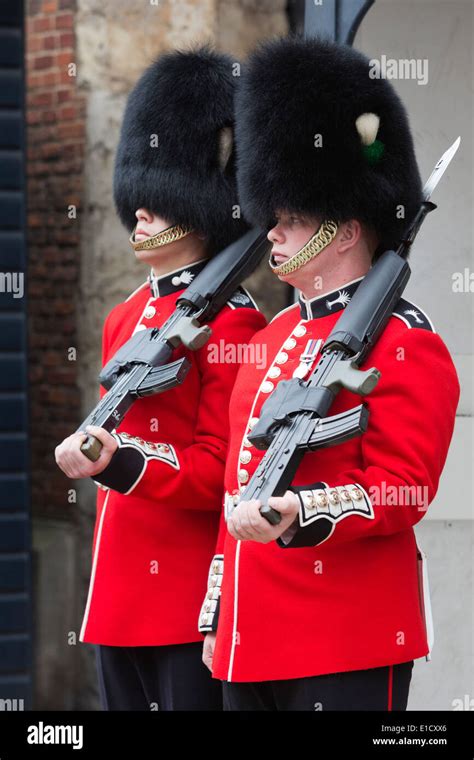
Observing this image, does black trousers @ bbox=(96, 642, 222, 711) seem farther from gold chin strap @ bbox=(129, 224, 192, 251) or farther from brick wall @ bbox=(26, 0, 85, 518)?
brick wall @ bbox=(26, 0, 85, 518)

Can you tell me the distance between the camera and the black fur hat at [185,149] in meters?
3.06

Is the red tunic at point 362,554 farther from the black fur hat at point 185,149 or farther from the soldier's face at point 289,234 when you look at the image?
the black fur hat at point 185,149

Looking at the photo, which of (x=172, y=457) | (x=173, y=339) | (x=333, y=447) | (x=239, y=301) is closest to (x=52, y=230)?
(x=239, y=301)

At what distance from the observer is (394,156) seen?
8.80ft

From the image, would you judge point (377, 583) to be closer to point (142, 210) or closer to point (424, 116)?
point (142, 210)

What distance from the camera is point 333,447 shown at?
8.24ft

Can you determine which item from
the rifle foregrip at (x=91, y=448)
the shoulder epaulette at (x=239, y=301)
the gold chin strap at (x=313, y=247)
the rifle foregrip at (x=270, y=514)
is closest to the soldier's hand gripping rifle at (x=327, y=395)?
the rifle foregrip at (x=270, y=514)

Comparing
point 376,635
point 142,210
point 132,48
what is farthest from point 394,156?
point 132,48

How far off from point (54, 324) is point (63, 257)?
0.84 feet

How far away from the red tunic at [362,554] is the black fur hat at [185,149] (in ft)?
1.76

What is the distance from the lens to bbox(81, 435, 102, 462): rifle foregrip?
8.79ft

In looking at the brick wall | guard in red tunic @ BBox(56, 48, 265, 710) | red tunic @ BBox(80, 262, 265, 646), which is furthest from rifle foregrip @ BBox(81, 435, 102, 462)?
the brick wall

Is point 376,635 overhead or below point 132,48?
below
